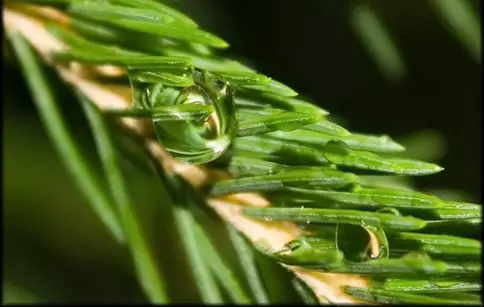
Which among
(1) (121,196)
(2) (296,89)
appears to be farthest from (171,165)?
(2) (296,89)

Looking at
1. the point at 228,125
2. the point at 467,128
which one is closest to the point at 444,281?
the point at 228,125

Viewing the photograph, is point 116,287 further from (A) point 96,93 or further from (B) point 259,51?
(A) point 96,93

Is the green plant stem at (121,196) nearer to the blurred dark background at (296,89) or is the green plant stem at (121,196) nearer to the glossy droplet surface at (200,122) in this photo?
the glossy droplet surface at (200,122)

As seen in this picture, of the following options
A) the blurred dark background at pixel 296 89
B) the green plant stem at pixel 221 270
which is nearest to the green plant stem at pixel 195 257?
the green plant stem at pixel 221 270

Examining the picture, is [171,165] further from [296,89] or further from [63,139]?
[296,89]

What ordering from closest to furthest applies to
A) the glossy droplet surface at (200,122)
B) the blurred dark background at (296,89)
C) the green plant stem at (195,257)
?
1. the glossy droplet surface at (200,122)
2. the green plant stem at (195,257)
3. the blurred dark background at (296,89)

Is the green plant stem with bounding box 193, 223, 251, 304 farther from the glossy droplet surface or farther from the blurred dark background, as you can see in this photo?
the blurred dark background
